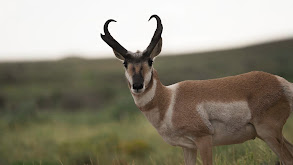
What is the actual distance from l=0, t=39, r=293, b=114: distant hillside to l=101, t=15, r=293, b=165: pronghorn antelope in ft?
99.3

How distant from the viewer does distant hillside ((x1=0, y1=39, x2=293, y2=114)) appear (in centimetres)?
4451

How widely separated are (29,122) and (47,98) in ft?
62.1

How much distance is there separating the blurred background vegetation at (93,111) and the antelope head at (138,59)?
2.44m

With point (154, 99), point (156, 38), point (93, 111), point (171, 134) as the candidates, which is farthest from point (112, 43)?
point (93, 111)

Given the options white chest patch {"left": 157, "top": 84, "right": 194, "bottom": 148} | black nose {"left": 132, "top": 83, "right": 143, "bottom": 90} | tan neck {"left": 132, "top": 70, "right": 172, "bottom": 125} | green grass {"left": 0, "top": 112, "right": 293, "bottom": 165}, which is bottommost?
green grass {"left": 0, "top": 112, "right": 293, "bottom": 165}

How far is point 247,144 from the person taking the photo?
8875mm

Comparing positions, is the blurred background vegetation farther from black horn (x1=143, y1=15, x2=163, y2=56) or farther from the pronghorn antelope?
black horn (x1=143, y1=15, x2=163, y2=56)

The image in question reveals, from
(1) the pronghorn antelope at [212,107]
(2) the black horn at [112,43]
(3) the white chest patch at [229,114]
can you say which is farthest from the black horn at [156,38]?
(3) the white chest patch at [229,114]

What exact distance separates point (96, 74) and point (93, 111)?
22289 mm

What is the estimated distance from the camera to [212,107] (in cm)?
605

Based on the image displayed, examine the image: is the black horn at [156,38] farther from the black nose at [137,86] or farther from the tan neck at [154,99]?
the black nose at [137,86]

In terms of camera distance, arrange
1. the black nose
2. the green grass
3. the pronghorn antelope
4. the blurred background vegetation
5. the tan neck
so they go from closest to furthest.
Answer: the black nose < the pronghorn antelope < the tan neck < the green grass < the blurred background vegetation

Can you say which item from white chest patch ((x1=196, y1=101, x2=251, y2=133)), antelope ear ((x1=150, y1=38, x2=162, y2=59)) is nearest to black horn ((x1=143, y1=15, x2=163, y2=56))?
antelope ear ((x1=150, y1=38, x2=162, y2=59))

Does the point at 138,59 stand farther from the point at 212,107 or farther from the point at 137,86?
the point at 212,107
